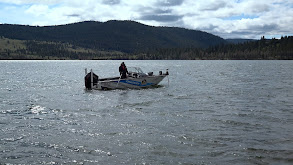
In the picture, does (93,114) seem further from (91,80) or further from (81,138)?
(91,80)

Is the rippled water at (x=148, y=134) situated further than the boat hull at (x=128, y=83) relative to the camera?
No

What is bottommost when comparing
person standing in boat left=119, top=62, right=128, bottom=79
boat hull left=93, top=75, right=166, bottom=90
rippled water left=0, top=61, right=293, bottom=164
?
rippled water left=0, top=61, right=293, bottom=164

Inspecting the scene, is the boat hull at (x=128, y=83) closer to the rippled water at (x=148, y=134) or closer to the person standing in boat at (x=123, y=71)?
the person standing in boat at (x=123, y=71)

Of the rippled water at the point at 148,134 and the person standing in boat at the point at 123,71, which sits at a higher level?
the person standing in boat at the point at 123,71

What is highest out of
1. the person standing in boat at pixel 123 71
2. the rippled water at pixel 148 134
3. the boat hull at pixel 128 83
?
the person standing in boat at pixel 123 71

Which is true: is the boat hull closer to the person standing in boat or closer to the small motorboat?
the small motorboat

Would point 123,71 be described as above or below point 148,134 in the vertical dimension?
above

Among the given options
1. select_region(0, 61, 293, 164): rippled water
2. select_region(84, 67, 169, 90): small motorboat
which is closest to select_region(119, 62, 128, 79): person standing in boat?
select_region(84, 67, 169, 90): small motorboat

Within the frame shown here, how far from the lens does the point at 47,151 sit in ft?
37.8

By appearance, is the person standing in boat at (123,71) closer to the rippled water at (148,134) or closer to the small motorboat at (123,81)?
the small motorboat at (123,81)

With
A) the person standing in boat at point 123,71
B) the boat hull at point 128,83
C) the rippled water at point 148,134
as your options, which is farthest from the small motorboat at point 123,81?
the rippled water at point 148,134

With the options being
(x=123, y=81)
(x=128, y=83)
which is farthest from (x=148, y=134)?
(x=128, y=83)

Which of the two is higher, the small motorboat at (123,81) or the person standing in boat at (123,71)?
the person standing in boat at (123,71)

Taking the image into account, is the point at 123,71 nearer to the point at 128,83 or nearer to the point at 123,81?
the point at 123,81
